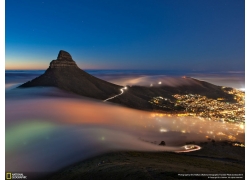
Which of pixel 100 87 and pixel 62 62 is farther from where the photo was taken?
pixel 62 62

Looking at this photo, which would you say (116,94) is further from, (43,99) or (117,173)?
(117,173)

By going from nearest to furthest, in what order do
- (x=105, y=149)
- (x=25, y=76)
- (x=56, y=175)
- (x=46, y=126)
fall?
(x=56, y=175) → (x=105, y=149) → (x=46, y=126) → (x=25, y=76)

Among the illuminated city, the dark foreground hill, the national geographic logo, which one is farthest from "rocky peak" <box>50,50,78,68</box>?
the national geographic logo

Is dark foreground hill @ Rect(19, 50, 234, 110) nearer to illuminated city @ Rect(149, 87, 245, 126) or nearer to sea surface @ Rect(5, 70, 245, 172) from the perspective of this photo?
illuminated city @ Rect(149, 87, 245, 126)

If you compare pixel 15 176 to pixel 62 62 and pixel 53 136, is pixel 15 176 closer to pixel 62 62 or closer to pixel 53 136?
pixel 53 136

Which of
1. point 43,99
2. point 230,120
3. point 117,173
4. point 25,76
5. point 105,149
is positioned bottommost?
point 230,120

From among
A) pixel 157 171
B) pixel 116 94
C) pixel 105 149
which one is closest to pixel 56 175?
pixel 105 149

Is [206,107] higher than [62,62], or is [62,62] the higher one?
[62,62]

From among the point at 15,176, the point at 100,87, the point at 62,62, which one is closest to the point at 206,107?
the point at 100,87
